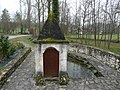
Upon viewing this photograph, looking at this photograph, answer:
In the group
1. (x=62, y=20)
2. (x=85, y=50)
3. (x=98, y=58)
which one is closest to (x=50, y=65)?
(x=98, y=58)

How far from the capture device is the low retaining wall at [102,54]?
10.1 meters

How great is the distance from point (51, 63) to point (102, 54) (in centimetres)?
533

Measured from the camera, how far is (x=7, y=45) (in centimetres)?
1346

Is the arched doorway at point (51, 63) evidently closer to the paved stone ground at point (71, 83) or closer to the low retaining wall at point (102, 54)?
the paved stone ground at point (71, 83)

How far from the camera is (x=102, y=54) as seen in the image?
40.9 feet

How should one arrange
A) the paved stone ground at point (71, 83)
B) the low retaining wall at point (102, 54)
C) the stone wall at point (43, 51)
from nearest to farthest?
the paved stone ground at point (71, 83) → the stone wall at point (43, 51) → the low retaining wall at point (102, 54)

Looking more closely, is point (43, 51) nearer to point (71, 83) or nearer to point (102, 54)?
point (71, 83)

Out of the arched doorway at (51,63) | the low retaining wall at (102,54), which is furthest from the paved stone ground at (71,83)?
the low retaining wall at (102,54)

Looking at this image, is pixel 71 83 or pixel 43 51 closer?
pixel 71 83

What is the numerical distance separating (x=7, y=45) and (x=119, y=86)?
31.6ft

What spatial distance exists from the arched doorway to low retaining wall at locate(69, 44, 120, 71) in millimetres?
3903

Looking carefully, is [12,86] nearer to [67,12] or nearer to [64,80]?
[64,80]

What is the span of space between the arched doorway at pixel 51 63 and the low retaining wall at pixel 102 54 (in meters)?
3.90

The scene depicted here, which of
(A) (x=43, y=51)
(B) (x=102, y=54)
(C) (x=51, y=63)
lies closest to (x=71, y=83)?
(C) (x=51, y=63)
